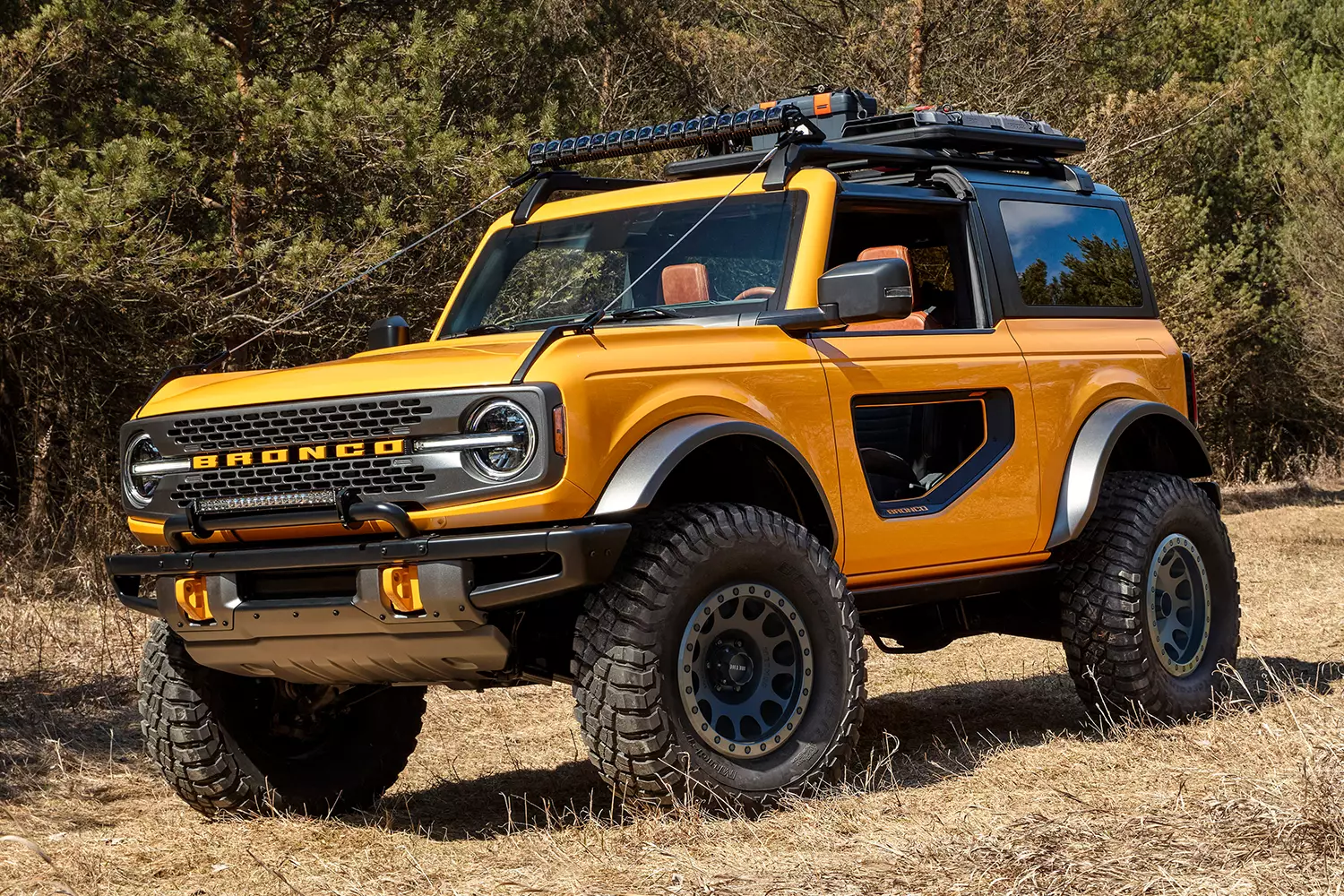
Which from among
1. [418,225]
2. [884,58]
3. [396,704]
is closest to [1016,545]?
[396,704]

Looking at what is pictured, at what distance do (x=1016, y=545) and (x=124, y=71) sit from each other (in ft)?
32.0

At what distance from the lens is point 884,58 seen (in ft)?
63.3

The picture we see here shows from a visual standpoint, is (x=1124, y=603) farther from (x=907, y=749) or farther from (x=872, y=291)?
(x=872, y=291)

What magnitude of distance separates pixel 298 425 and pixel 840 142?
2.56 m

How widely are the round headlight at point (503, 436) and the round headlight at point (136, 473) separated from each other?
1311 millimetres

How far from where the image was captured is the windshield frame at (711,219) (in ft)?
18.7

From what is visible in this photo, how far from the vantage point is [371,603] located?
4.64m

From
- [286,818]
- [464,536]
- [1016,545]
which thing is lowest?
[286,818]

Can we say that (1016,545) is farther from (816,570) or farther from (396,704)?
(396,704)

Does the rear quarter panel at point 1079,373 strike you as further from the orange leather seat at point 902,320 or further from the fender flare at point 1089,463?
the orange leather seat at point 902,320

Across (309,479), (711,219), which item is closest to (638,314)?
(711,219)

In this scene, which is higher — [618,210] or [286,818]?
[618,210]

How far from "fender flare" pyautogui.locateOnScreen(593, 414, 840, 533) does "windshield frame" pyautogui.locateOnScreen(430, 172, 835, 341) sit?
65 cm

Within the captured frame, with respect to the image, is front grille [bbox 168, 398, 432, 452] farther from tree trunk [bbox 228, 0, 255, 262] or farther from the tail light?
tree trunk [bbox 228, 0, 255, 262]
